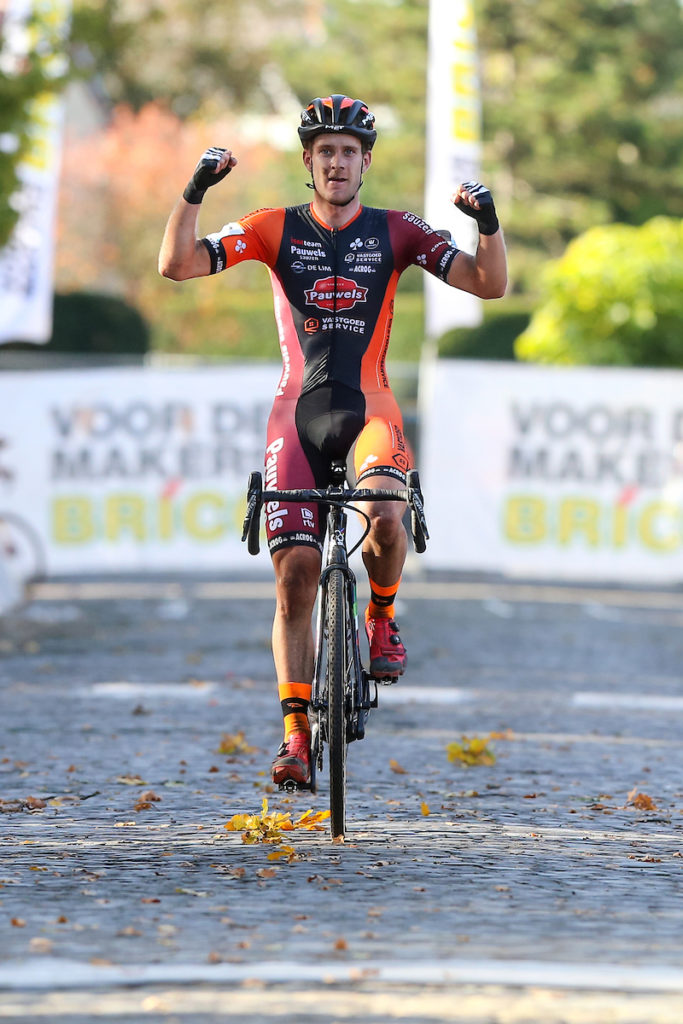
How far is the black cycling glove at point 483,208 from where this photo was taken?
6508 millimetres

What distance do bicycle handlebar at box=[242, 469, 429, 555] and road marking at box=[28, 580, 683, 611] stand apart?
35.5 feet

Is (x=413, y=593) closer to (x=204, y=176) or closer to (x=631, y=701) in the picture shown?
(x=631, y=701)

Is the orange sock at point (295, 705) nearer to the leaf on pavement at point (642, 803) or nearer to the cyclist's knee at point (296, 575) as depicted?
the cyclist's knee at point (296, 575)

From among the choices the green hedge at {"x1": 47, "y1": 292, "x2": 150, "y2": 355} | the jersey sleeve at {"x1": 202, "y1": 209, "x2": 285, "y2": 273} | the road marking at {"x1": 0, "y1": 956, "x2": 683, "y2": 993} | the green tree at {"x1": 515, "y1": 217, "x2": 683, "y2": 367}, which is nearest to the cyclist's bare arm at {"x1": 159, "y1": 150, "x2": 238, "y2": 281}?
the jersey sleeve at {"x1": 202, "y1": 209, "x2": 285, "y2": 273}

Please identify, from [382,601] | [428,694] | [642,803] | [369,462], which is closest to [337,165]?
[369,462]

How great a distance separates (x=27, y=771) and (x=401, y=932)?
3406 mm

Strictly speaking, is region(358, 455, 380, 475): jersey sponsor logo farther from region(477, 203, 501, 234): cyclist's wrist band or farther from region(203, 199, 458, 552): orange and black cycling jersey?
region(477, 203, 501, 234): cyclist's wrist band

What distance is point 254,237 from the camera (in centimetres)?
689

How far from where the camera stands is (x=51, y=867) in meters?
5.84

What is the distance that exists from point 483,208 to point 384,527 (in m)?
1.14

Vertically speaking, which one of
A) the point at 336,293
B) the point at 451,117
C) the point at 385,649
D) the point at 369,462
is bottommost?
the point at 385,649

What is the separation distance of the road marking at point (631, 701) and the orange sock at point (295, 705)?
14.2 feet

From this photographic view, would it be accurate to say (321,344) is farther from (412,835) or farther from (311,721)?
(412,835)

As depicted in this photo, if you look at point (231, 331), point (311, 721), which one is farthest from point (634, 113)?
point (311, 721)
